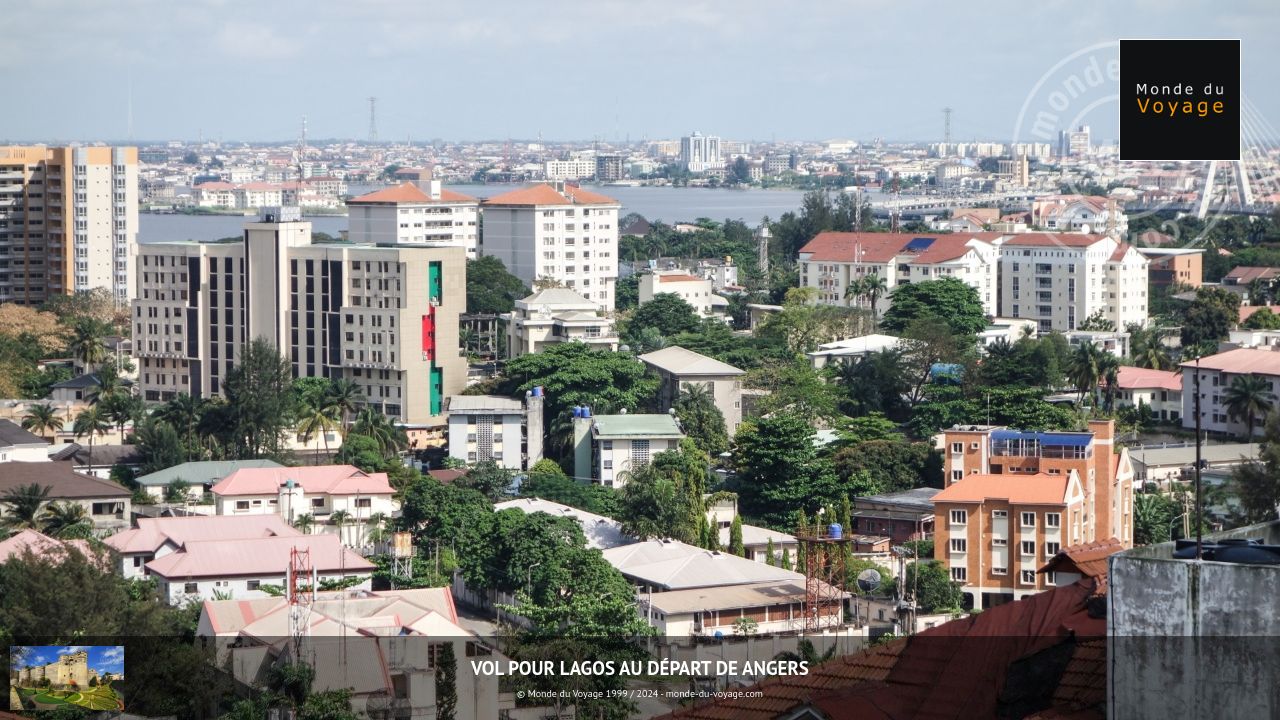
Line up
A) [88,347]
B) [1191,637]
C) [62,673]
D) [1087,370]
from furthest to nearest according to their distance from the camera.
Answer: [88,347]
[1087,370]
[62,673]
[1191,637]

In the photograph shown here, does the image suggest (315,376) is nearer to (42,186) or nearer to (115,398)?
(115,398)

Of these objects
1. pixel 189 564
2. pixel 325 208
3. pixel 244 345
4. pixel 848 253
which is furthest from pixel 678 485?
pixel 325 208

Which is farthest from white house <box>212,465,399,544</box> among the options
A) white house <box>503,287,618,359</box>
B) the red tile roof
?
the red tile roof

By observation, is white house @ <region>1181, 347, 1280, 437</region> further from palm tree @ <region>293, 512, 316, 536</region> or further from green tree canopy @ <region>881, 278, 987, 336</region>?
palm tree @ <region>293, 512, 316, 536</region>

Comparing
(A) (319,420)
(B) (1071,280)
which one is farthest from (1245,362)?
(A) (319,420)

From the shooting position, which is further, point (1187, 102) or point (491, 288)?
point (491, 288)

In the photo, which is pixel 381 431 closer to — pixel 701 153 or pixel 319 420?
pixel 319 420
